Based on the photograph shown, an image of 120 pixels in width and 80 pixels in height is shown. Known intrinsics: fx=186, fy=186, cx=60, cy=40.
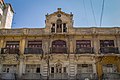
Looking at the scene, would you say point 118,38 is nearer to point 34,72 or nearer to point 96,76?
point 96,76

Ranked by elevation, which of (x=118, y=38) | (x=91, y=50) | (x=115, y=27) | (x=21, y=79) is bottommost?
(x=21, y=79)

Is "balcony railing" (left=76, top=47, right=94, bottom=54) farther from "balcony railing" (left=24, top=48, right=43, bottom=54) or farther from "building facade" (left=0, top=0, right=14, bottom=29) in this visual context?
"building facade" (left=0, top=0, right=14, bottom=29)

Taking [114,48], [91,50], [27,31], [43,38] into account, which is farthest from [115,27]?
[27,31]

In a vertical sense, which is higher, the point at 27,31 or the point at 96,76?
the point at 27,31

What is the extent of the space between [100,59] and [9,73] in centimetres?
1159

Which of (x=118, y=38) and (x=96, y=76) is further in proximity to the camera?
(x=118, y=38)

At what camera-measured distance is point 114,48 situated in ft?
79.0

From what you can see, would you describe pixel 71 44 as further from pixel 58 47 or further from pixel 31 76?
pixel 31 76

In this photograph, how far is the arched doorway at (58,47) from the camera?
24.3m

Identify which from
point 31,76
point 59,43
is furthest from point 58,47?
point 31,76

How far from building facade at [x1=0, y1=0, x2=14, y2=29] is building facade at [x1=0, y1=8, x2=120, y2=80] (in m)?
3.26

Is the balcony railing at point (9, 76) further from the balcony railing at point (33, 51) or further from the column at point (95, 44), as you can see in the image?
the column at point (95, 44)

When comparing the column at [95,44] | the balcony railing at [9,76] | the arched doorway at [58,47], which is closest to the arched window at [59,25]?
the arched doorway at [58,47]

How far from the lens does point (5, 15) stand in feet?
98.0
